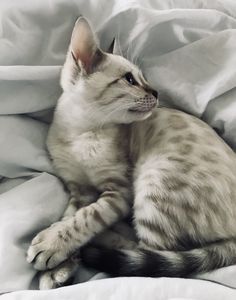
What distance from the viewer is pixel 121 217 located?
1233mm

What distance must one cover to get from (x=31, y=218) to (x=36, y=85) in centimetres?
38

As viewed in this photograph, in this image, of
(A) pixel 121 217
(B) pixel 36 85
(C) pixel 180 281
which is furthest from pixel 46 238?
(B) pixel 36 85

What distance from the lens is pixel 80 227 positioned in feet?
3.76

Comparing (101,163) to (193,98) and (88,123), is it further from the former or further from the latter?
(193,98)

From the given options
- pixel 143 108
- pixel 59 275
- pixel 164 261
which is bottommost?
pixel 59 275

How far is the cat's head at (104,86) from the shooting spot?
1.25m

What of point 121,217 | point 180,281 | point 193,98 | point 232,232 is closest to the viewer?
point 180,281

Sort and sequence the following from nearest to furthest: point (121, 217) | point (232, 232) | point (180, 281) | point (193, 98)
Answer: point (180, 281)
point (232, 232)
point (121, 217)
point (193, 98)

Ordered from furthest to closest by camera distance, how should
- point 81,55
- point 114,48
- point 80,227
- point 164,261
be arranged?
point 114,48 → point 81,55 → point 80,227 → point 164,261

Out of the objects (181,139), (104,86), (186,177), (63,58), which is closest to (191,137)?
(181,139)

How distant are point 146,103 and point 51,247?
43 centimetres

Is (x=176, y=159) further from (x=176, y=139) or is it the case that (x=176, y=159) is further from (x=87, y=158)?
(x=87, y=158)

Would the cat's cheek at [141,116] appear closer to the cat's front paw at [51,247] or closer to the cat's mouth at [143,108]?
the cat's mouth at [143,108]

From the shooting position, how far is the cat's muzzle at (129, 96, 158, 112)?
4.09 ft
